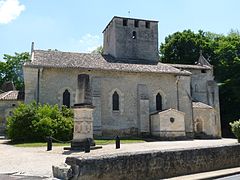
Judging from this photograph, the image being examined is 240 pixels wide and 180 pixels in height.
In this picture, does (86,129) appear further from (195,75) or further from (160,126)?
(195,75)

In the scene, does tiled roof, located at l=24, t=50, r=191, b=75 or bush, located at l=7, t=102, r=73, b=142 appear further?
tiled roof, located at l=24, t=50, r=191, b=75

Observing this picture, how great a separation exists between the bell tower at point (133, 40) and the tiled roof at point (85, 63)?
2617 millimetres

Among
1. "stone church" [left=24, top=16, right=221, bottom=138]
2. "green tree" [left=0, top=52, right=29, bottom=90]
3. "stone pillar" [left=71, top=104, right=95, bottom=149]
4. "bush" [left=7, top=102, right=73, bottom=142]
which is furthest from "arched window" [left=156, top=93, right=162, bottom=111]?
"green tree" [left=0, top=52, right=29, bottom=90]

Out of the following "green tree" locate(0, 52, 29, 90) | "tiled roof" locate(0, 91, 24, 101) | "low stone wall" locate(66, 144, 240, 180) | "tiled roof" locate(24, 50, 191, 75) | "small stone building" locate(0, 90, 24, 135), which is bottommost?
"low stone wall" locate(66, 144, 240, 180)

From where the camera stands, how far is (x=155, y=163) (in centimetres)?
806

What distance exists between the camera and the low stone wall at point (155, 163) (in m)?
6.85

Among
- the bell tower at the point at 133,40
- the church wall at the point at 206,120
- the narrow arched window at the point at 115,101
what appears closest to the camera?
the narrow arched window at the point at 115,101

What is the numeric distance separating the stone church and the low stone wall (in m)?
16.0

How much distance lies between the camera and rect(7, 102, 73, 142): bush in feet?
71.4

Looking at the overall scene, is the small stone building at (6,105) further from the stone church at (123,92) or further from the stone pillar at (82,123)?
the stone pillar at (82,123)

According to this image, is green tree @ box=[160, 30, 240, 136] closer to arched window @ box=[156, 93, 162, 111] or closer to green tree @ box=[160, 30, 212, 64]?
green tree @ box=[160, 30, 212, 64]

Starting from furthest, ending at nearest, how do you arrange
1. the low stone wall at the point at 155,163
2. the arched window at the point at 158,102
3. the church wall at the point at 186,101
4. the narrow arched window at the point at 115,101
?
the church wall at the point at 186,101 < the arched window at the point at 158,102 < the narrow arched window at the point at 115,101 < the low stone wall at the point at 155,163

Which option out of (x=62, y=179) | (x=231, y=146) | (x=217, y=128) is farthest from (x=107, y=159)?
(x=217, y=128)

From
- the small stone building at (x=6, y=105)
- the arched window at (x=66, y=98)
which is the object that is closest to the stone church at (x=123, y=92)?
the arched window at (x=66, y=98)
